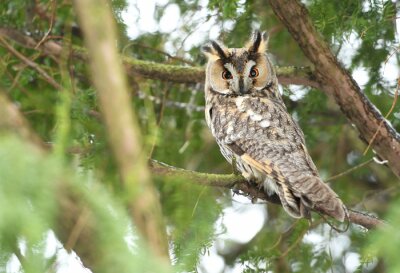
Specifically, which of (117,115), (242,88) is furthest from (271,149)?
(117,115)

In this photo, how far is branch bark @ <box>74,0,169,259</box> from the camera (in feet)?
4.24

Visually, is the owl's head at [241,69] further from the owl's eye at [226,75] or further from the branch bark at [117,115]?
the branch bark at [117,115]

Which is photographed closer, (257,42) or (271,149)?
(271,149)

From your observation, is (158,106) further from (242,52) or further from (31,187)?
(31,187)

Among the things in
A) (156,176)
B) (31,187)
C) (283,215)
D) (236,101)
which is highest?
(31,187)

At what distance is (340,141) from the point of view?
4.65 m

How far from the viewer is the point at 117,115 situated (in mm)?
1291

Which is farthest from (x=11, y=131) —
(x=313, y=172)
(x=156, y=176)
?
(x=313, y=172)

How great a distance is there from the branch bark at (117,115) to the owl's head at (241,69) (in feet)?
8.32

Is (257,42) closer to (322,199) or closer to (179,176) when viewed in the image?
(322,199)

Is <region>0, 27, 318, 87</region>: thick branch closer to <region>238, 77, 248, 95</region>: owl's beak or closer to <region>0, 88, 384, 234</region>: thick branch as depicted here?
<region>238, 77, 248, 95</region>: owl's beak

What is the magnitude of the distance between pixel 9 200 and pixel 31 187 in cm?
6

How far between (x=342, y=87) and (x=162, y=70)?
3.01 feet

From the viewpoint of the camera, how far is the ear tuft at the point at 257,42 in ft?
13.0
